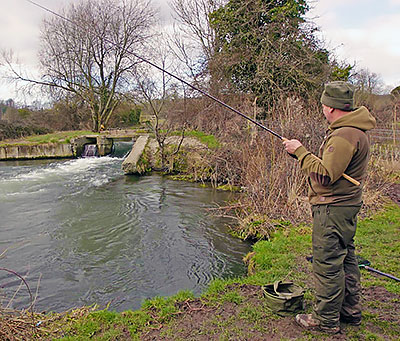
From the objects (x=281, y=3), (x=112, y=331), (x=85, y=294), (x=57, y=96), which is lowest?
(x=85, y=294)

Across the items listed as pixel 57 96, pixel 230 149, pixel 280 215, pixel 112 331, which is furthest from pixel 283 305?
pixel 57 96

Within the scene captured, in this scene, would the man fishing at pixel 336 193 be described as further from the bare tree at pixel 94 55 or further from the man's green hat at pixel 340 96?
the bare tree at pixel 94 55

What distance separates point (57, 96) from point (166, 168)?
15.9 meters

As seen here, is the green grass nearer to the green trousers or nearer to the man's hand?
the man's hand

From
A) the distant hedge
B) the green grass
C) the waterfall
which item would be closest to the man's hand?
the green grass

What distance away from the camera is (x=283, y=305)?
10.9 feet

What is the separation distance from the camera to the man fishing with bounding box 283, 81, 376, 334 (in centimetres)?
270

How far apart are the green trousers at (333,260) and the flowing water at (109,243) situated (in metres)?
2.32

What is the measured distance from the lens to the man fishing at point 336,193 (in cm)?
270

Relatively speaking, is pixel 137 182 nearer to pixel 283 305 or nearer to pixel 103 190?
pixel 103 190

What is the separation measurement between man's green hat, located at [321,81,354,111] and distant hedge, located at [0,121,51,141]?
22476 millimetres

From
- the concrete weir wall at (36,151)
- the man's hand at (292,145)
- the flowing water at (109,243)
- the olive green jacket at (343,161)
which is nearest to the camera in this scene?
the olive green jacket at (343,161)

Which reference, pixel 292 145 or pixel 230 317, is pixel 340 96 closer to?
pixel 292 145

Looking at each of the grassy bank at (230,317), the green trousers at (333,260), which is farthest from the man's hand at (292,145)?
the grassy bank at (230,317)
